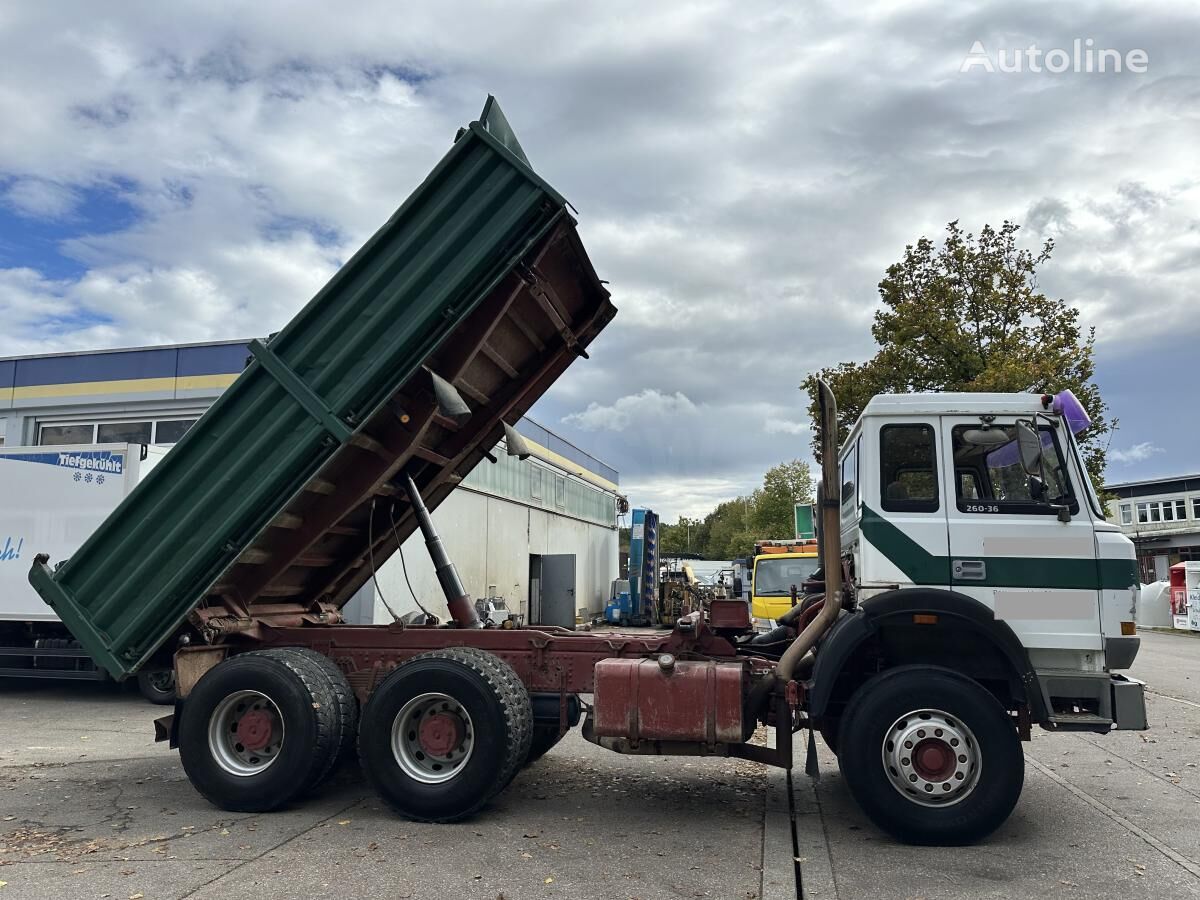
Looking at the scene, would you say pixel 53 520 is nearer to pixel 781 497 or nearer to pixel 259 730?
pixel 259 730

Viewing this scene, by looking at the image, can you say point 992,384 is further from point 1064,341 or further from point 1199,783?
point 1199,783

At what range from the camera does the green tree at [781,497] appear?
49.6 metres

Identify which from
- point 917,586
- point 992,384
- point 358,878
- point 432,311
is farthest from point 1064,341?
point 358,878

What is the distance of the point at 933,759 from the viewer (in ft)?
18.2

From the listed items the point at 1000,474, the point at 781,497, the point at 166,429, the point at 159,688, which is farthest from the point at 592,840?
the point at 781,497

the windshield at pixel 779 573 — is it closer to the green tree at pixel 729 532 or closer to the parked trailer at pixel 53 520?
the parked trailer at pixel 53 520

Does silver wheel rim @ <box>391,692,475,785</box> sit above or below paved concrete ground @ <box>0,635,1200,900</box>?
above

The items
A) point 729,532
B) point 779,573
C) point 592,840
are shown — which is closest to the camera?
point 592,840

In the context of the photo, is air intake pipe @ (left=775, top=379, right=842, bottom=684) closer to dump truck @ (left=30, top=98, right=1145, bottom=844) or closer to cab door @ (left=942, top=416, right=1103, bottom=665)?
dump truck @ (left=30, top=98, right=1145, bottom=844)

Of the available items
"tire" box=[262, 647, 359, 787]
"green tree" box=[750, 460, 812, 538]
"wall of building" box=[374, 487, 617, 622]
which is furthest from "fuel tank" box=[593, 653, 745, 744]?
"green tree" box=[750, 460, 812, 538]

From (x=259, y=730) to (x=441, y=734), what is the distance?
1337 mm

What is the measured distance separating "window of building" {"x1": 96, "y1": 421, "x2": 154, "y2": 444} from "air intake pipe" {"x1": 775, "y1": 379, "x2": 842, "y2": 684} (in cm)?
1740

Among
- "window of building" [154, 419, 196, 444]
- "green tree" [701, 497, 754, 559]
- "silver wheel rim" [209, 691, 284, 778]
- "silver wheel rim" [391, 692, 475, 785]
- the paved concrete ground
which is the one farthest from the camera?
"green tree" [701, 497, 754, 559]

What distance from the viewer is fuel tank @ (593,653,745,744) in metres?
5.98
